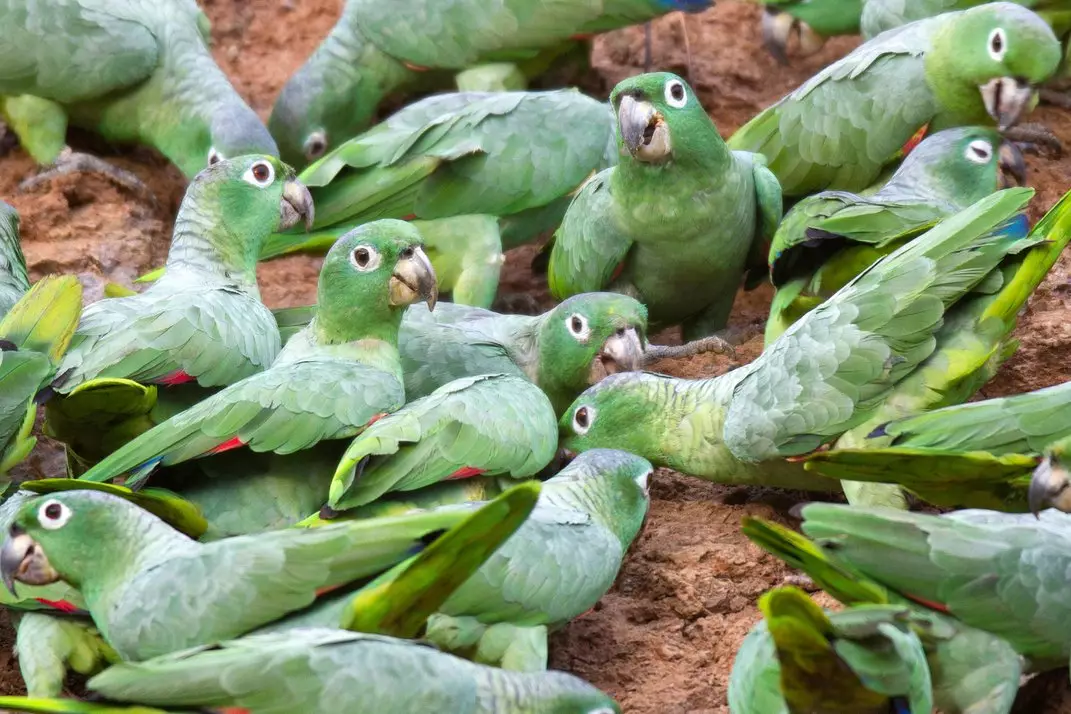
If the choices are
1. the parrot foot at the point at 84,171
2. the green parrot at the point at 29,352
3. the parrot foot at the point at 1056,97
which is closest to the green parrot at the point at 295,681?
the green parrot at the point at 29,352

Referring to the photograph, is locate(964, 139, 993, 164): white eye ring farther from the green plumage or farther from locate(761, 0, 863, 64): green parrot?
locate(761, 0, 863, 64): green parrot

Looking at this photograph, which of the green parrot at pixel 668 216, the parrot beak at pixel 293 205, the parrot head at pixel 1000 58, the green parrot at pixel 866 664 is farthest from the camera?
the parrot head at pixel 1000 58

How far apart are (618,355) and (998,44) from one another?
1569 mm

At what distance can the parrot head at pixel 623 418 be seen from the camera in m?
4.45

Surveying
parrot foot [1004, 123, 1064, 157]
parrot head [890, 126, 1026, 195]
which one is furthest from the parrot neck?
parrot foot [1004, 123, 1064, 157]

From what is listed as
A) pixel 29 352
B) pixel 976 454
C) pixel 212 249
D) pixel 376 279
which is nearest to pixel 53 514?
pixel 29 352

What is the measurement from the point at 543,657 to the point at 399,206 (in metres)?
2.11

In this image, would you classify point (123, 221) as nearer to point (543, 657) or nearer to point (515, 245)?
point (515, 245)

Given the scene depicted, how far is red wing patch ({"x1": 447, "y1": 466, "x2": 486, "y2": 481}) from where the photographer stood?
395 cm

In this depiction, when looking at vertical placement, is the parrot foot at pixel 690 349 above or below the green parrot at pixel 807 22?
below

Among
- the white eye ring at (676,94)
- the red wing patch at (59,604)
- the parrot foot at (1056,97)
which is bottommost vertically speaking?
the parrot foot at (1056,97)

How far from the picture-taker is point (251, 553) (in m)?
3.39

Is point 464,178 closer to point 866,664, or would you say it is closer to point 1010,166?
point 1010,166

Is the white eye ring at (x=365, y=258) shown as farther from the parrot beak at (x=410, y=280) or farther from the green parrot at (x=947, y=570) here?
the green parrot at (x=947, y=570)
